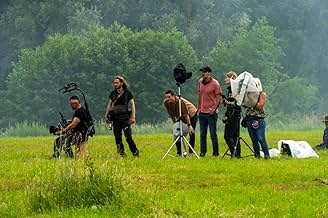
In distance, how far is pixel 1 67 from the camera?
6297cm

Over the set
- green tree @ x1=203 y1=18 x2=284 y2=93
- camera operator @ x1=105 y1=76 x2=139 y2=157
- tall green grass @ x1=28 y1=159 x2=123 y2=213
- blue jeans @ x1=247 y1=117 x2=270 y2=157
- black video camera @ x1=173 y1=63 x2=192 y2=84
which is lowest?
tall green grass @ x1=28 y1=159 x2=123 y2=213

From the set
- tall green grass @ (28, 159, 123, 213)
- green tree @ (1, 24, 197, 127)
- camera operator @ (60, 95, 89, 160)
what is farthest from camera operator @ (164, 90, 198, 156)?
green tree @ (1, 24, 197, 127)

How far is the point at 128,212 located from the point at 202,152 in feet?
25.8

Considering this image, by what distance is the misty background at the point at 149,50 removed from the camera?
5022 cm

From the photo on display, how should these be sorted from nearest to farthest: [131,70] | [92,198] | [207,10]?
[92,198], [131,70], [207,10]

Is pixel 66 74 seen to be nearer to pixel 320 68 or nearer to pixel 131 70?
pixel 131 70

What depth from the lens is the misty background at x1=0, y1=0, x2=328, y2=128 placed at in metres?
50.2

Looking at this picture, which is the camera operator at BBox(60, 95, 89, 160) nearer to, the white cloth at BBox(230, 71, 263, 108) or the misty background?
the white cloth at BBox(230, 71, 263, 108)

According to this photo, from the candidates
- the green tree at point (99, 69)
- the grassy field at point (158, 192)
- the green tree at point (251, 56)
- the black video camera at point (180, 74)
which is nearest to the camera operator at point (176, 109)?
the black video camera at point (180, 74)

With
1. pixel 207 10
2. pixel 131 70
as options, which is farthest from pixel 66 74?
pixel 207 10

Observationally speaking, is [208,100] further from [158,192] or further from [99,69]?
[99,69]

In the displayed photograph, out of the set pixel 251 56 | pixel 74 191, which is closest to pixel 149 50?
pixel 251 56

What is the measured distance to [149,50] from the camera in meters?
50.8

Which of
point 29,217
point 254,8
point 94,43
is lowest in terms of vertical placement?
point 29,217
